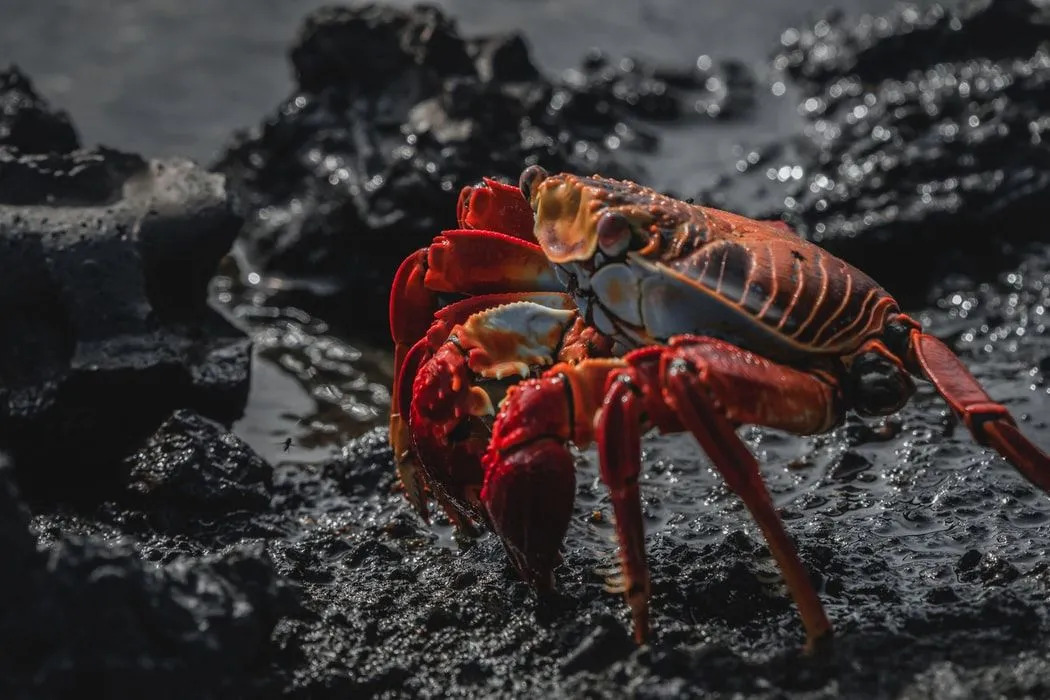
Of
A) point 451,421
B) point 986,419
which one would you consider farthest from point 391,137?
point 986,419

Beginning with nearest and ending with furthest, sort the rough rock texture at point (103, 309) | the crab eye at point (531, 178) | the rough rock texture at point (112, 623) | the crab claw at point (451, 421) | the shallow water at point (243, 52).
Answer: the rough rock texture at point (112, 623) → the crab claw at point (451, 421) → the crab eye at point (531, 178) → the rough rock texture at point (103, 309) → the shallow water at point (243, 52)

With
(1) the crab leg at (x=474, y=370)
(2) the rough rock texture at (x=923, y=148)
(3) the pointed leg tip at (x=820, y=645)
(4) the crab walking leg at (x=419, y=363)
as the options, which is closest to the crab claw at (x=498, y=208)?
(4) the crab walking leg at (x=419, y=363)

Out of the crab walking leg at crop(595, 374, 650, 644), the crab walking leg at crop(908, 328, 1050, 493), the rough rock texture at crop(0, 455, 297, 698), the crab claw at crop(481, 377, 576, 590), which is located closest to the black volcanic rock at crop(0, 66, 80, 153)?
the rough rock texture at crop(0, 455, 297, 698)

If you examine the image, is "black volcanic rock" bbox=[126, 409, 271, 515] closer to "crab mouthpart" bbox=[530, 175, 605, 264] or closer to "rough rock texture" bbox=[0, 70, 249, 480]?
"rough rock texture" bbox=[0, 70, 249, 480]

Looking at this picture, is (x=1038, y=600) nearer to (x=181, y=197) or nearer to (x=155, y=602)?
(x=155, y=602)

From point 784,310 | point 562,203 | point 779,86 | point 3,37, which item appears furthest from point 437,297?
point 3,37

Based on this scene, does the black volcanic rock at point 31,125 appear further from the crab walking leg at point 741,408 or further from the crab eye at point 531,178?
the crab walking leg at point 741,408
